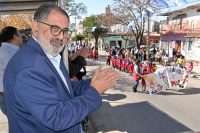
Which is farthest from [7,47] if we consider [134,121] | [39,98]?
[134,121]

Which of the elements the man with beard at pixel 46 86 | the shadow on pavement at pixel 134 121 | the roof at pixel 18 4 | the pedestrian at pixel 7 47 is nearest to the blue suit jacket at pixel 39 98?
the man with beard at pixel 46 86

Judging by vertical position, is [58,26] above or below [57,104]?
above

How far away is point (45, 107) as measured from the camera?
2.14 m

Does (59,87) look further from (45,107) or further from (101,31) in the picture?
(101,31)

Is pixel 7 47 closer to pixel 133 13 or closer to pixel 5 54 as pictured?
pixel 5 54

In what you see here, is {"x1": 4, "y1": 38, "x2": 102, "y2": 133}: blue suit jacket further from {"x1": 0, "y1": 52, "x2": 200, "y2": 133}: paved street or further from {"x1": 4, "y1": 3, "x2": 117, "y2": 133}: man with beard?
{"x1": 0, "y1": 52, "x2": 200, "y2": 133}: paved street

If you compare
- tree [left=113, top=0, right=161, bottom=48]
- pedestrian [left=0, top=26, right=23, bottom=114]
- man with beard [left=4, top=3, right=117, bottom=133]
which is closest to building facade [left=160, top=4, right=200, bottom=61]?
tree [left=113, top=0, right=161, bottom=48]

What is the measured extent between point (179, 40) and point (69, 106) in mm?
38719

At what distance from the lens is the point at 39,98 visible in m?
2.15

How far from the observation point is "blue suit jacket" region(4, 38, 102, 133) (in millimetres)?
2146

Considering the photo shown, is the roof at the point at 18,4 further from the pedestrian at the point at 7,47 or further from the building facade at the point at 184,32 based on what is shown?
the building facade at the point at 184,32

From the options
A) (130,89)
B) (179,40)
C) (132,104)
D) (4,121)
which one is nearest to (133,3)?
(179,40)

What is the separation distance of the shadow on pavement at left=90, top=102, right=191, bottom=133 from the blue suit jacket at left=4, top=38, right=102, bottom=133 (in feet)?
21.8

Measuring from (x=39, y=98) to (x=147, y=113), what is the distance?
934 centimetres
